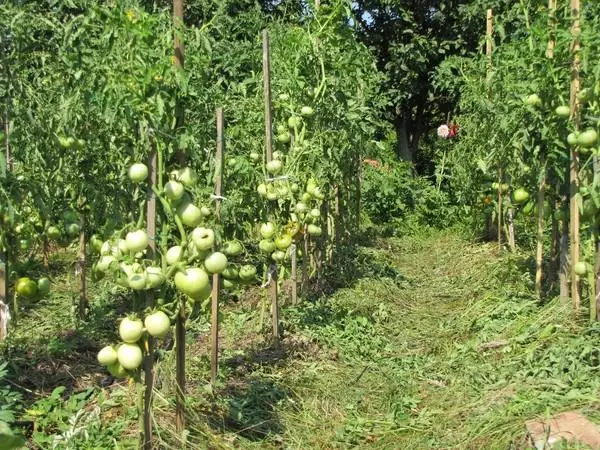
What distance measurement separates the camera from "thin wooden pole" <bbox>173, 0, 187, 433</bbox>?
2436mm

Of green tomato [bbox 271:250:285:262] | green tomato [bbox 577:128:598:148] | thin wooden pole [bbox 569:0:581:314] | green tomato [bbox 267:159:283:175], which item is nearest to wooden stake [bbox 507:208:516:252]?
thin wooden pole [bbox 569:0:581:314]

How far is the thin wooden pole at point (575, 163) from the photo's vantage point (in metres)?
3.63

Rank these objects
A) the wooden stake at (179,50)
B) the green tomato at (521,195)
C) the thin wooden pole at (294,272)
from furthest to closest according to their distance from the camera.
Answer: the thin wooden pole at (294,272)
the green tomato at (521,195)
the wooden stake at (179,50)

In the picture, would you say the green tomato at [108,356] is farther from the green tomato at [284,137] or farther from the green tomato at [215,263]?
the green tomato at [284,137]

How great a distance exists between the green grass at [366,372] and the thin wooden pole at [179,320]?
105 mm

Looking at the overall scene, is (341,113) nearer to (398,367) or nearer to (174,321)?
(398,367)

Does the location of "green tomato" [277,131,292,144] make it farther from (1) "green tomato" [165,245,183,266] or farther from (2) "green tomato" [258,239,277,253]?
(1) "green tomato" [165,245,183,266]

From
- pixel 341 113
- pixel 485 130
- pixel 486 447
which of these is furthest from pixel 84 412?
pixel 485 130

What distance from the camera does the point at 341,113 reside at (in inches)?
198

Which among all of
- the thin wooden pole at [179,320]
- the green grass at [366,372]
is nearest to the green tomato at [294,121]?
the green grass at [366,372]

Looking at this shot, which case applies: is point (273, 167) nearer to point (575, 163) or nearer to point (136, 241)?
point (575, 163)

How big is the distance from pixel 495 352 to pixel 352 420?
111cm

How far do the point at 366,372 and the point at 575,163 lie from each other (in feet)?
5.51

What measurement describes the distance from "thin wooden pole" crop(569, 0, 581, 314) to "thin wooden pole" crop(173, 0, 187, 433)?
2.23m
